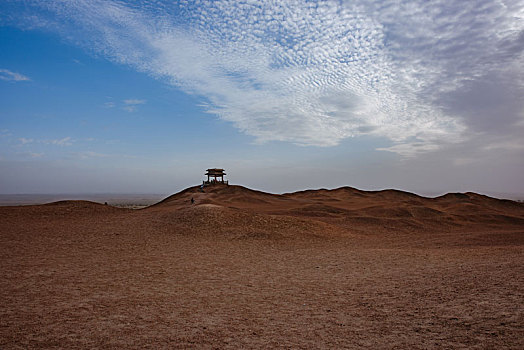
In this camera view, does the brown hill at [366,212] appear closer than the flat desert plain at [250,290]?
No

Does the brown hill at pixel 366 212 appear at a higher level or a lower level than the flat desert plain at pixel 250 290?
higher

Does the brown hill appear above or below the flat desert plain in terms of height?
above

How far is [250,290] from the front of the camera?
8.31 meters

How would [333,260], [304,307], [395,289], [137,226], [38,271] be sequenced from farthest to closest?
[137,226] → [333,260] → [38,271] → [395,289] → [304,307]

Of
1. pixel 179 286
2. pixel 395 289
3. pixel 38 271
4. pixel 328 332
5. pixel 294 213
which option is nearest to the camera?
pixel 328 332

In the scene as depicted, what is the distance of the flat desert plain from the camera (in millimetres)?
5277

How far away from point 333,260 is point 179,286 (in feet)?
19.6

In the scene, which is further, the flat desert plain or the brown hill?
the brown hill

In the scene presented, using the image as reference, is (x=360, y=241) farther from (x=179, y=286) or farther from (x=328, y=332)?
(x=328, y=332)

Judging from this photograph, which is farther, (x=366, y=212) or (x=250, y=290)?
(x=366, y=212)

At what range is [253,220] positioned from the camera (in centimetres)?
1978

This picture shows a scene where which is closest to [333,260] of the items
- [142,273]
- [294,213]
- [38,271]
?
[142,273]

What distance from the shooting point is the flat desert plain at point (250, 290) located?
528 centimetres

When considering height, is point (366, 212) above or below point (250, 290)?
above
